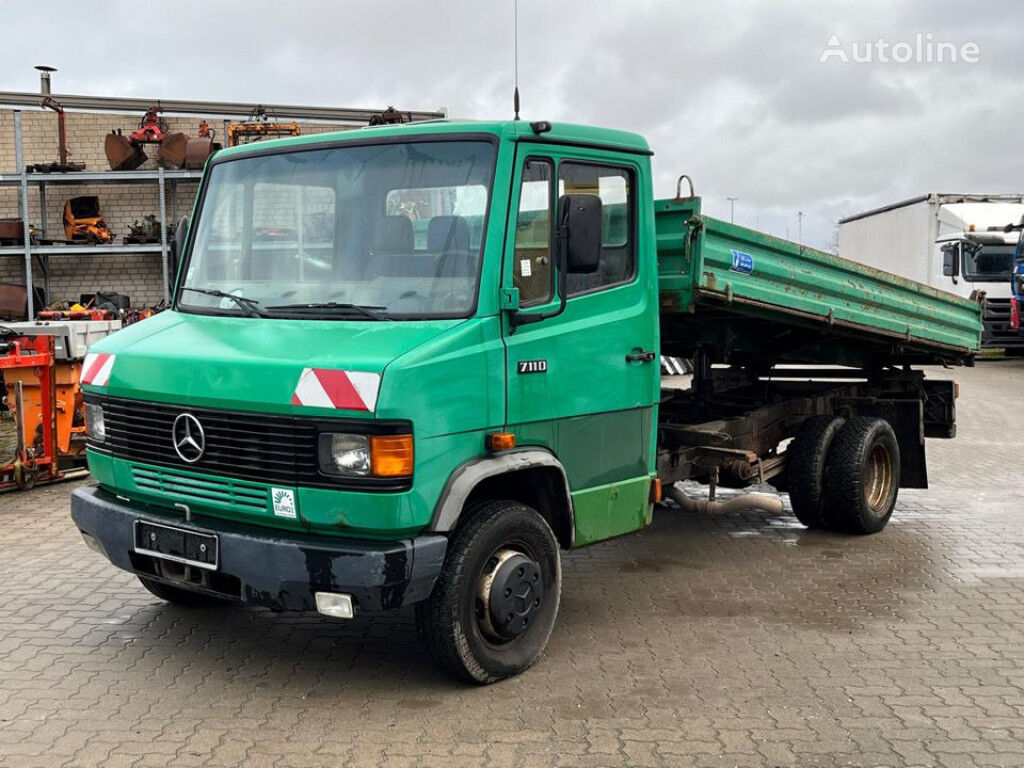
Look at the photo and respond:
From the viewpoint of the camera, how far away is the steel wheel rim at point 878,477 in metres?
7.83

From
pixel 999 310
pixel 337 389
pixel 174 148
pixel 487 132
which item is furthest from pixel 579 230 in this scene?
pixel 999 310

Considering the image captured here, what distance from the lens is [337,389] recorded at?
417 centimetres

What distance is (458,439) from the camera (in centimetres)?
443

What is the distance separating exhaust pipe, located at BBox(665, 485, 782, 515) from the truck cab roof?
89.4 inches

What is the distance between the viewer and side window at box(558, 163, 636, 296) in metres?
5.03

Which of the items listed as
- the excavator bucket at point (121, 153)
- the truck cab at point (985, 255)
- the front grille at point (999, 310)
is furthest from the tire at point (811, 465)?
the front grille at point (999, 310)

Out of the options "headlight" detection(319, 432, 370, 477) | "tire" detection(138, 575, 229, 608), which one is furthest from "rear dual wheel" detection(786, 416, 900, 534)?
"headlight" detection(319, 432, 370, 477)

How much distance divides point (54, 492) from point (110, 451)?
4.55 m

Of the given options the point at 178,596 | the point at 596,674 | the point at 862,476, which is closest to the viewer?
the point at 596,674

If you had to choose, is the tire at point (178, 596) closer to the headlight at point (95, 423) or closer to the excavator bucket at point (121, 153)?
the headlight at point (95, 423)

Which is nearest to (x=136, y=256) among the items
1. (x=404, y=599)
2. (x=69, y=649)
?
(x=69, y=649)

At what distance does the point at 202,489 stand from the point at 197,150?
17.7m

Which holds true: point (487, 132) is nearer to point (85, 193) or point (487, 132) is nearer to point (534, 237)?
point (534, 237)

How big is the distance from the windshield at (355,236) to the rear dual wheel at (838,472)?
12.7ft
